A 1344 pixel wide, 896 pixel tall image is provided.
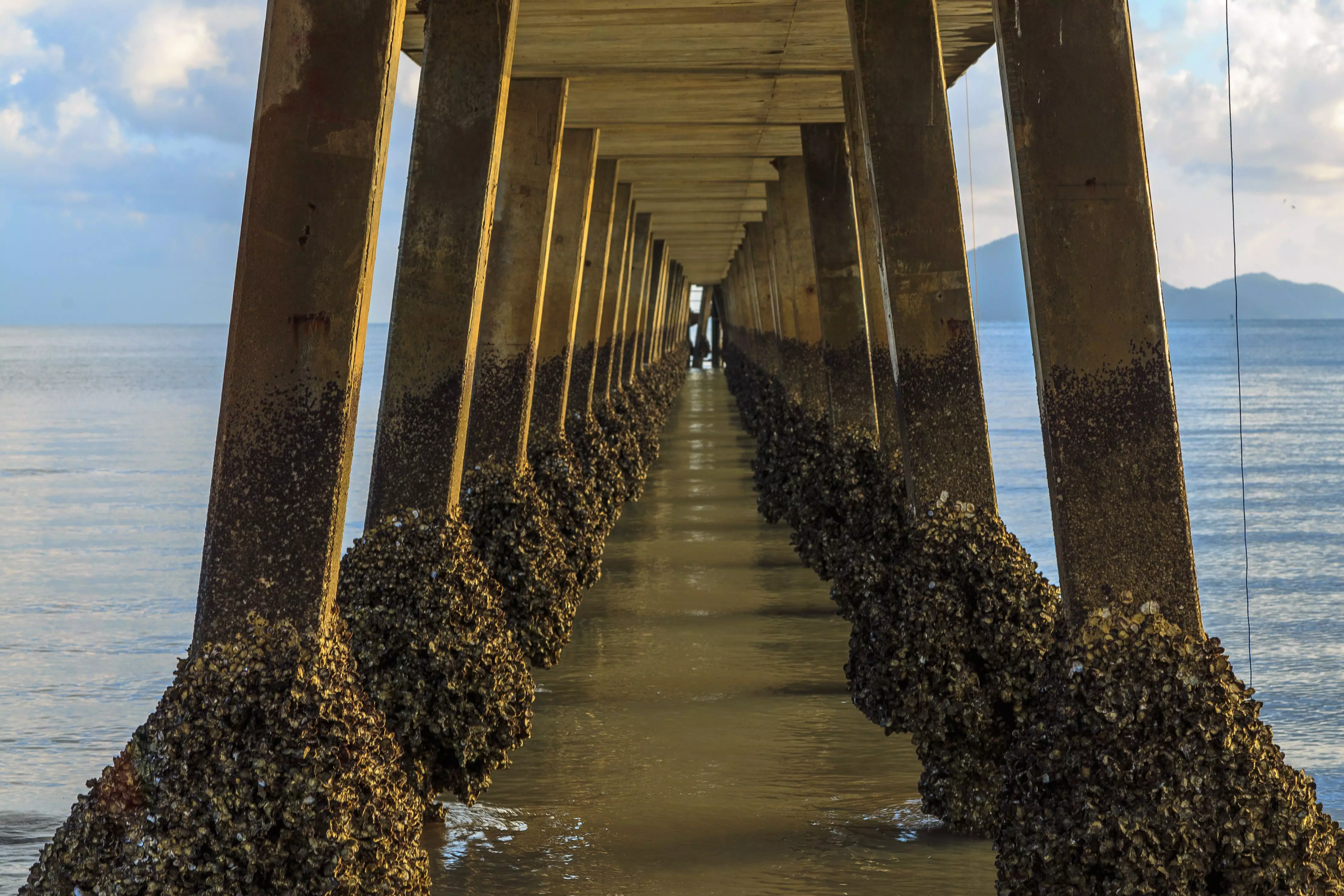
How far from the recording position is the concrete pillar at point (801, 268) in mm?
16719

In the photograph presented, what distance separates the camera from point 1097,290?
4652 millimetres

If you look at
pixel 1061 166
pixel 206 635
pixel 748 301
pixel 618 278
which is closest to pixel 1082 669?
pixel 1061 166

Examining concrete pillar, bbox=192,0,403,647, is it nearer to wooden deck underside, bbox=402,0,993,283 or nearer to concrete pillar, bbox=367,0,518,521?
concrete pillar, bbox=367,0,518,521

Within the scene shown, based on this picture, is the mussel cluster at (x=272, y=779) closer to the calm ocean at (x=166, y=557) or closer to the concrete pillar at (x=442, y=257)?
the concrete pillar at (x=442, y=257)

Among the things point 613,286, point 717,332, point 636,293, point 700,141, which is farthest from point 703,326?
point 700,141

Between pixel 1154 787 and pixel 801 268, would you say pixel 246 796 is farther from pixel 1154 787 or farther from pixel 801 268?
pixel 801 268

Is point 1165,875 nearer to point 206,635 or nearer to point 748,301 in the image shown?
point 206,635

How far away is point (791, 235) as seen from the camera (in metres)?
17.2

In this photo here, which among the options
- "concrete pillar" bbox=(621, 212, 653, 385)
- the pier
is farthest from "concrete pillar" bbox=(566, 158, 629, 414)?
"concrete pillar" bbox=(621, 212, 653, 385)

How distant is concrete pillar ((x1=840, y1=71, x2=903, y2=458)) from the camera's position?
9836mm

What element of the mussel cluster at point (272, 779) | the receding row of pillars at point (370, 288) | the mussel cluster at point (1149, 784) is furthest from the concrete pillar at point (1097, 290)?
the mussel cluster at point (272, 779)

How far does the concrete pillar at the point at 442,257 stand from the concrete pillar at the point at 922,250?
1.86 meters

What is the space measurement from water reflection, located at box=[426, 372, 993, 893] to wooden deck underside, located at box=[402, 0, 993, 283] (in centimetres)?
407

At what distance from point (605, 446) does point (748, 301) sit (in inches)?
860
